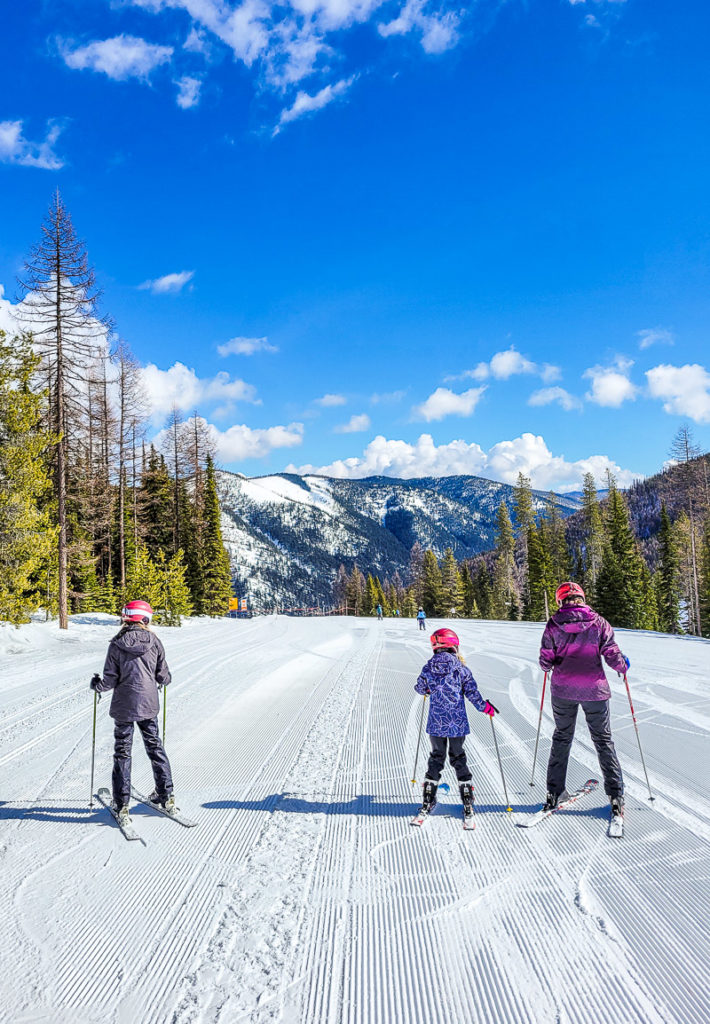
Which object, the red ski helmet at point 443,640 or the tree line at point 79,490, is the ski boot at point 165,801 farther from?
the tree line at point 79,490

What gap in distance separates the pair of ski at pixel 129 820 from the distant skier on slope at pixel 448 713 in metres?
2.09

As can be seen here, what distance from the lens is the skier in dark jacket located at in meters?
4.80

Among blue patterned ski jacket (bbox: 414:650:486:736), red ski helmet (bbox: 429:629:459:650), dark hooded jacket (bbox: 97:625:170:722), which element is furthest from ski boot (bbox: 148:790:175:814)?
red ski helmet (bbox: 429:629:459:650)

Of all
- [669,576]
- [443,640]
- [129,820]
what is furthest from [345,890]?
[669,576]

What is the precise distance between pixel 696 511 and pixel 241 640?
32135 millimetres

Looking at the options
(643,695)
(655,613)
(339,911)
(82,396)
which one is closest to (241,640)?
(82,396)

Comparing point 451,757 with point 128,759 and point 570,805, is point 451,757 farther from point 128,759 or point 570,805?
point 128,759

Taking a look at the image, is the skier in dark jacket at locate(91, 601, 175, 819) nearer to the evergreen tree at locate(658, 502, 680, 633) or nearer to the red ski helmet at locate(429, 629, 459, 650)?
the red ski helmet at locate(429, 629, 459, 650)

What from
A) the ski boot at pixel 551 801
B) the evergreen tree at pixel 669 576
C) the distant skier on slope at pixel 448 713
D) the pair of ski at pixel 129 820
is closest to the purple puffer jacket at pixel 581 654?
the distant skier on slope at pixel 448 713

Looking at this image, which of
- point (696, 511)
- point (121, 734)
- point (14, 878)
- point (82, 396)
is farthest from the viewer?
point (696, 511)

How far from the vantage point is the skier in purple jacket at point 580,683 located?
4684 mm

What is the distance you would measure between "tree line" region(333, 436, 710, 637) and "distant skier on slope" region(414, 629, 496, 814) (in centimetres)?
3212

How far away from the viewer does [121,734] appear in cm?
481

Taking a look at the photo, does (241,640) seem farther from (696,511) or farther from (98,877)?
(696,511)
